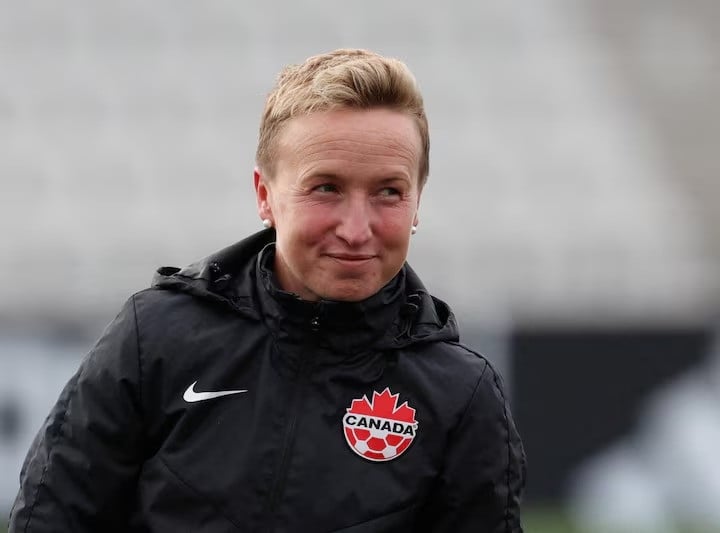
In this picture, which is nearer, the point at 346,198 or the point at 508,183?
the point at 346,198

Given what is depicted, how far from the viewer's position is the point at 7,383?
6516 millimetres

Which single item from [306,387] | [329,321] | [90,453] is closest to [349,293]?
[329,321]

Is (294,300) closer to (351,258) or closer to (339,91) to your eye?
(351,258)

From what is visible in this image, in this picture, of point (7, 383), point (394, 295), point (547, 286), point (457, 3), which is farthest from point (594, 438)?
point (394, 295)

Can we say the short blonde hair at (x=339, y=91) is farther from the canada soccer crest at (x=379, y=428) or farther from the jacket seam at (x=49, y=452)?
the jacket seam at (x=49, y=452)

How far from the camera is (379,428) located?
203cm

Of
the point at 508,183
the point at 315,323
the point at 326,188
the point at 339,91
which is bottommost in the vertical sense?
the point at 508,183

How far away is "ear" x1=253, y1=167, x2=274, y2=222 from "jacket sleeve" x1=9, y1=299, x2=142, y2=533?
30 cm

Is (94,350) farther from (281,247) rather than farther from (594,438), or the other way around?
(594,438)

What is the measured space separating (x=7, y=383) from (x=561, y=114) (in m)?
4.72

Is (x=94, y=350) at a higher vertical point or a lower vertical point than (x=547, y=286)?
higher

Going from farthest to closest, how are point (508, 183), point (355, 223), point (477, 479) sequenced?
point (508, 183)
point (477, 479)
point (355, 223)

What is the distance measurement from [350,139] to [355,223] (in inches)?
5.3

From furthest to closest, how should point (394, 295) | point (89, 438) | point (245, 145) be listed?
1. point (245, 145)
2. point (394, 295)
3. point (89, 438)
